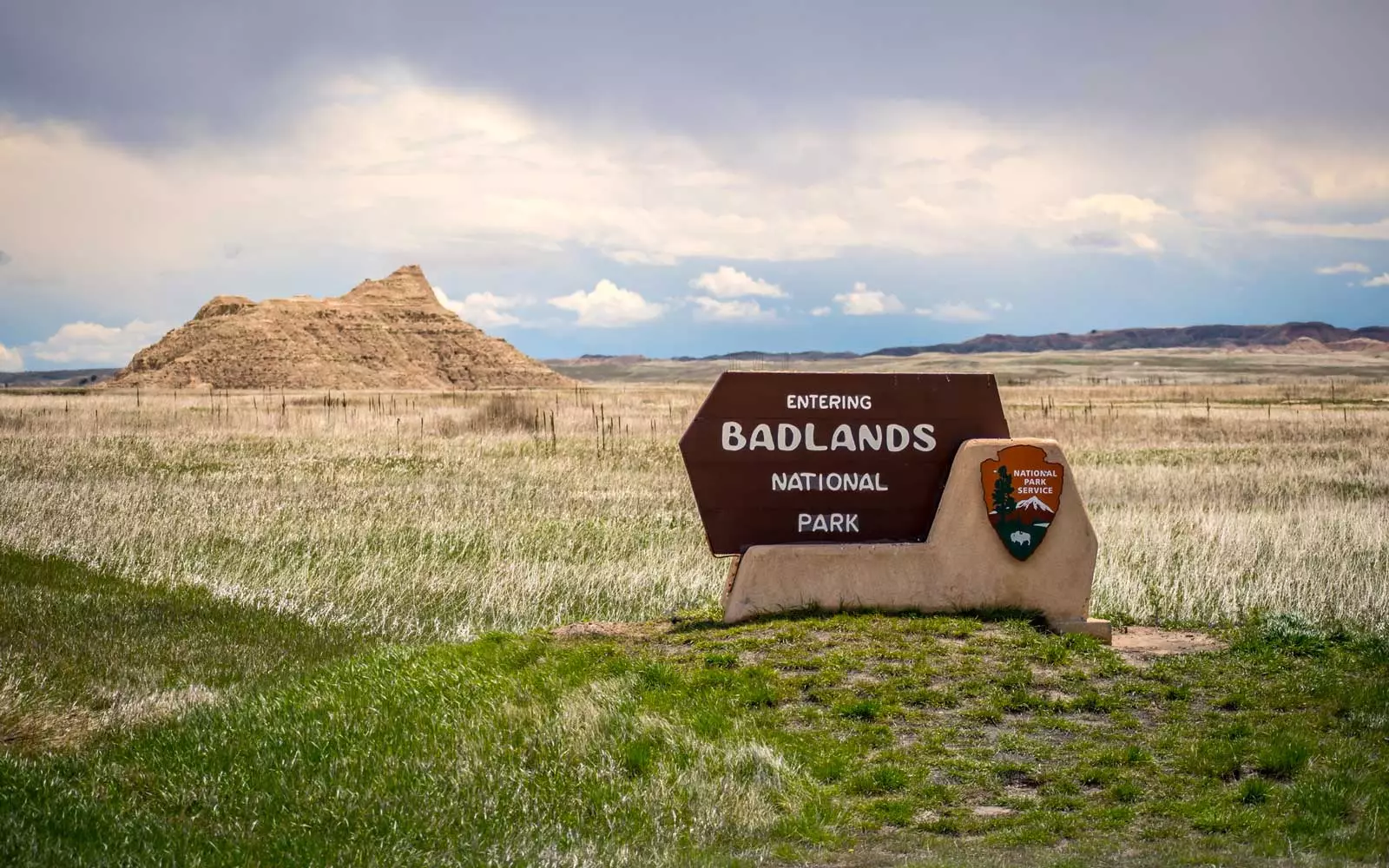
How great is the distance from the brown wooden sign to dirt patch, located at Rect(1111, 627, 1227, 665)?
1911mm

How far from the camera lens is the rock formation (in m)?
104

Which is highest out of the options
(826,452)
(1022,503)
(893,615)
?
(826,452)

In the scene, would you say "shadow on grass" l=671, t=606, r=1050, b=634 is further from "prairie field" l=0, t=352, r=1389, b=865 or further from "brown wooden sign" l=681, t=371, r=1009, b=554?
"brown wooden sign" l=681, t=371, r=1009, b=554

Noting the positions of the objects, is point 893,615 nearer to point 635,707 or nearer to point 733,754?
point 635,707

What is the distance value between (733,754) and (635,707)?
1090mm

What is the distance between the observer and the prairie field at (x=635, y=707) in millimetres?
5980

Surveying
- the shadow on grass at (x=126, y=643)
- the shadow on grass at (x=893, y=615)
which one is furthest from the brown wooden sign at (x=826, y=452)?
the shadow on grass at (x=126, y=643)

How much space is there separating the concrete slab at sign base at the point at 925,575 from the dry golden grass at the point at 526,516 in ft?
5.95

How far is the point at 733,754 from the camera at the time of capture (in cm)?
688

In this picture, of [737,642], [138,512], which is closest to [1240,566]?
[737,642]

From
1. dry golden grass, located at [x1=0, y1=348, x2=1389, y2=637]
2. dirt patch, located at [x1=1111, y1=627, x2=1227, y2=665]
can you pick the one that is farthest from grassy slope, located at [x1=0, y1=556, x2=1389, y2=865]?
dry golden grass, located at [x1=0, y1=348, x2=1389, y2=637]

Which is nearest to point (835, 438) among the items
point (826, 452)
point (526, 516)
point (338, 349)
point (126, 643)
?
point (826, 452)

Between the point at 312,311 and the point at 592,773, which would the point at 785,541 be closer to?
the point at 592,773

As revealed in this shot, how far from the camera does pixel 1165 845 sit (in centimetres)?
573
